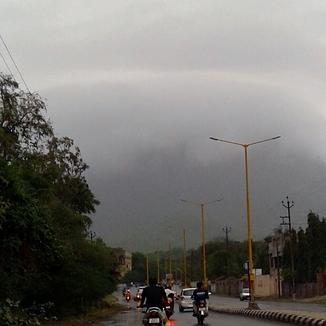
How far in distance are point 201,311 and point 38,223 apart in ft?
27.8

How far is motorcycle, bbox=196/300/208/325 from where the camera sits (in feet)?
84.4

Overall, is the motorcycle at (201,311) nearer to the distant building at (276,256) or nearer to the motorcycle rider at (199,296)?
the motorcycle rider at (199,296)

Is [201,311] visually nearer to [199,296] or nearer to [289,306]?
[199,296]

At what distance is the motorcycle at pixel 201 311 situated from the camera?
84.4 feet

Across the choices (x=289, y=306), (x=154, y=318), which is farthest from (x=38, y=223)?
(x=289, y=306)

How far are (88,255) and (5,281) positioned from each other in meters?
15.8

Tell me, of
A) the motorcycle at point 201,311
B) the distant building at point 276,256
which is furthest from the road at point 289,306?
the distant building at point 276,256

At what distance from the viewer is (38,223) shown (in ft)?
69.4

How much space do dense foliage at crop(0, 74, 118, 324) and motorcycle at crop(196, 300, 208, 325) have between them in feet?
19.8

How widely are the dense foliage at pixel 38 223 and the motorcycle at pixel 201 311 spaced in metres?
6.03

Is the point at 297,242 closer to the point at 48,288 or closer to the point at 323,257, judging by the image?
the point at 323,257

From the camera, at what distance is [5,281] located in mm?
19906

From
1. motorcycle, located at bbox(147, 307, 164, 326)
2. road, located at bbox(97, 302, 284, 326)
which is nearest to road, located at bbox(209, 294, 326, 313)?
road, located at bbox(97, 302, 284, 326)

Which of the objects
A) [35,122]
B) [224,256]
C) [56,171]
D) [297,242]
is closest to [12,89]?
[35,122]
